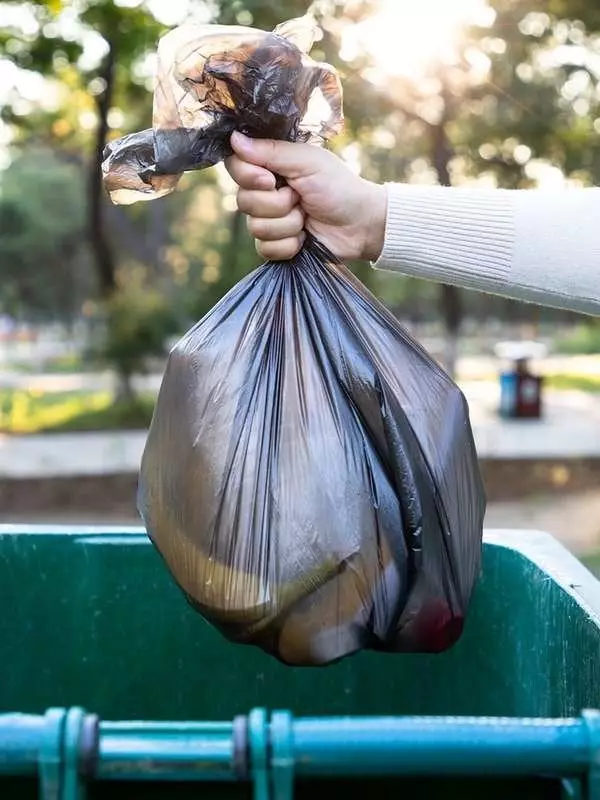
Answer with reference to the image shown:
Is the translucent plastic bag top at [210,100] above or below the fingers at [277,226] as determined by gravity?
above

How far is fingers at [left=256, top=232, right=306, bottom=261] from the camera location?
1.48m

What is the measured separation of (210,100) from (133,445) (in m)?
9.39

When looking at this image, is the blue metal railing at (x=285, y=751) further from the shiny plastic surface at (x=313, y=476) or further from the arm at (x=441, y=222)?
the arm at (x=441, y=222)

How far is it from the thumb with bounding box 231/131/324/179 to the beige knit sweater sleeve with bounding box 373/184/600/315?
0.14 metres

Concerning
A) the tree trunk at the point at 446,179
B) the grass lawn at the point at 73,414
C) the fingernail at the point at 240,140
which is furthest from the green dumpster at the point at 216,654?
the grass lawn at the point at 73,414

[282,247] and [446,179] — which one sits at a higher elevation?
[446,179]

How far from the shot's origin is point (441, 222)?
57.1 inches

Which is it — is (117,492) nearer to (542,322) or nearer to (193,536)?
(193,536)

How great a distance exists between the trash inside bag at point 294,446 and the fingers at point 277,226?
7 centimetres

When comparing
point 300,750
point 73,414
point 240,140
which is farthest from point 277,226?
point 73,414

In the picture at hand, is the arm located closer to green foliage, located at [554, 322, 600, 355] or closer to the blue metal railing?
the blue metal railing

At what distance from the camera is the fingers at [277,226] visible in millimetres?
1442

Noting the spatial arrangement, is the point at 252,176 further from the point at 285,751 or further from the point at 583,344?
the point at 583,344

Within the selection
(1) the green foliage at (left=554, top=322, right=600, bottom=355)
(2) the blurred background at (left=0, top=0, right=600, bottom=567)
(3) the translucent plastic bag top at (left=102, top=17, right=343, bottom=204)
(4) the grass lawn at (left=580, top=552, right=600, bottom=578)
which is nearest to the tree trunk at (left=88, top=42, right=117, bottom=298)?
(2) the blurred background at (left=0, top=0, right=600, bottom=567)
